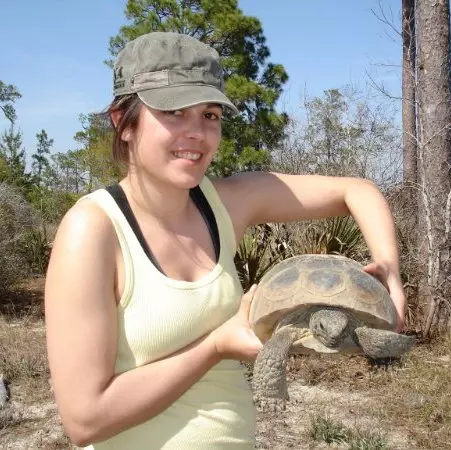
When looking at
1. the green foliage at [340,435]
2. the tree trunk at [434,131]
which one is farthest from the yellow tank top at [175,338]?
the tree trunk at [434,131]

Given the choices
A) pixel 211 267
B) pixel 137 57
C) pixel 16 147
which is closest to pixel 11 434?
pixel 211 267

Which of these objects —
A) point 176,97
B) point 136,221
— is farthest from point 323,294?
point 176,97

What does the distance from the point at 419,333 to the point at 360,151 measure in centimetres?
649

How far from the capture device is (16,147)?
26.2m

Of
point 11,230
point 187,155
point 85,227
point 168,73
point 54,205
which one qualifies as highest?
point 54,205

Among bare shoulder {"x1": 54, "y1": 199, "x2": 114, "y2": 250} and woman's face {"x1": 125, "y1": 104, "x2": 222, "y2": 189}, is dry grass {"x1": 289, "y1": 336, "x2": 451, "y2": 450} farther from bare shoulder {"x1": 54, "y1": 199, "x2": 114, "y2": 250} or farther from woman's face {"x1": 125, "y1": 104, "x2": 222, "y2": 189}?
bare shoulder {"x1": 54, "y1": 199, "x2": 114, "y2": 250}

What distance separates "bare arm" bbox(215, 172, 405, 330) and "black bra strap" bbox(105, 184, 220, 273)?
0.15 metres

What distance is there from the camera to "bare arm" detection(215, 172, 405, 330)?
7.18 feet

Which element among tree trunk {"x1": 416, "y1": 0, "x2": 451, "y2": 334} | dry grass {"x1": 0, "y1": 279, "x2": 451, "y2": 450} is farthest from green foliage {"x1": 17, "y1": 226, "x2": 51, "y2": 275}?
tree trunk {"x1": 416, "y1": 0, "x2": 451, "y2": 334}

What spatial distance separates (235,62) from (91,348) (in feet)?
68.5

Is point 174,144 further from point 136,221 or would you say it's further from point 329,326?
point 329,326

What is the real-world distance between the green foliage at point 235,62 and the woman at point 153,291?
1881 centimetres

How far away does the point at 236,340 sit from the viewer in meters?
1.70

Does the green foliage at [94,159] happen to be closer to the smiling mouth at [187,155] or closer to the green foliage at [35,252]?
the green foliage at [35,252]
